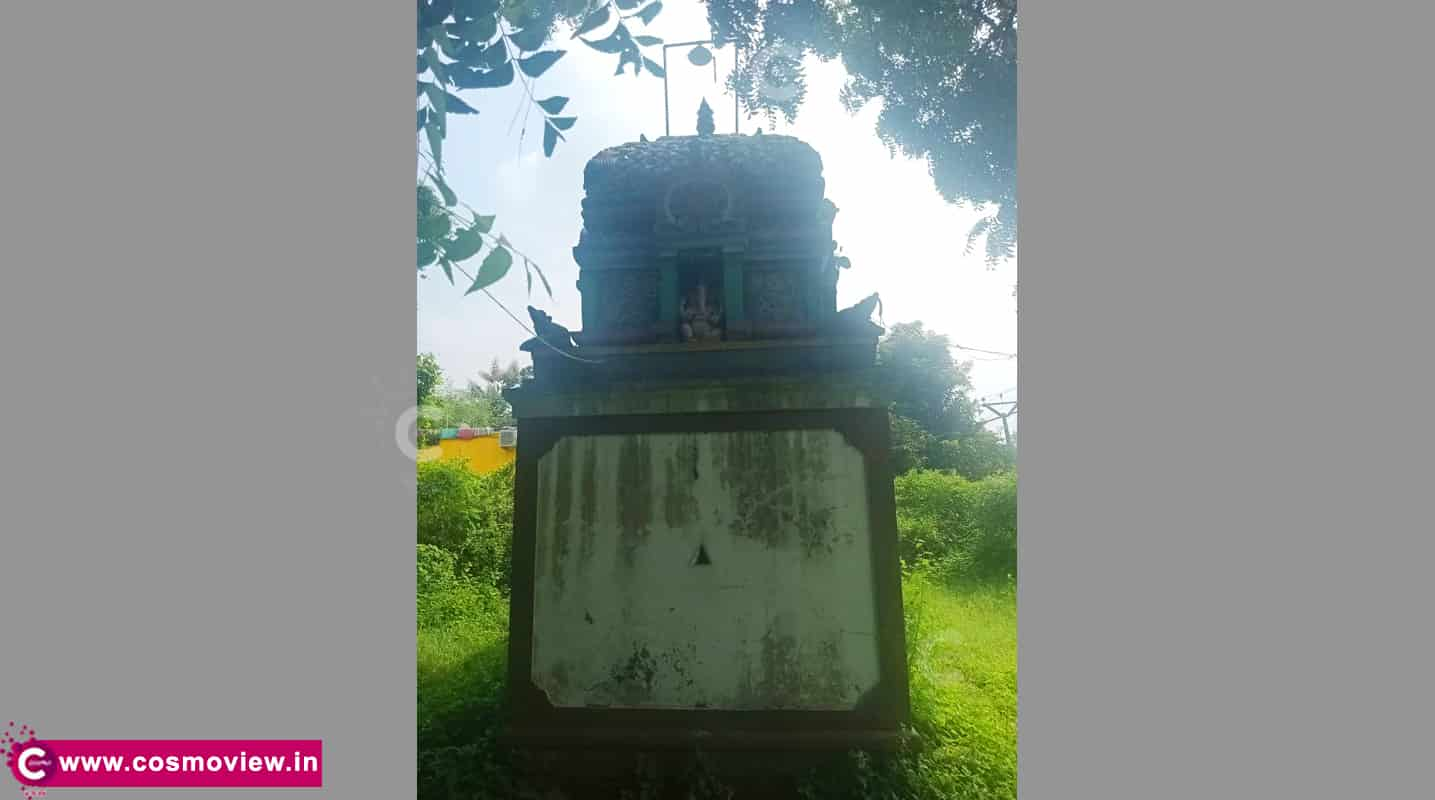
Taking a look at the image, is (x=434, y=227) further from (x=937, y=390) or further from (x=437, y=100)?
(x=937, y=390)

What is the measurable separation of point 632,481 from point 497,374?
613 inches

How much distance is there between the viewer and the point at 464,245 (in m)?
2.23

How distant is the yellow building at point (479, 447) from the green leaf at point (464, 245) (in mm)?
15225

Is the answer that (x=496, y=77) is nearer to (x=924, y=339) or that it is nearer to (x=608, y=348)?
(x=608, y=348)

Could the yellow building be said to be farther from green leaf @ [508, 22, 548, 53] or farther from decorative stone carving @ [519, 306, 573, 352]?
green leaf @ [508, 22, 548, 53]

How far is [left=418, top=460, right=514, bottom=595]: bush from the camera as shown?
14609mm

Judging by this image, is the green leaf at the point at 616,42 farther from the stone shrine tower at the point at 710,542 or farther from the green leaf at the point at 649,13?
the stone shrine tower at the point at 710,542

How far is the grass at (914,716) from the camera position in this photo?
5.01m

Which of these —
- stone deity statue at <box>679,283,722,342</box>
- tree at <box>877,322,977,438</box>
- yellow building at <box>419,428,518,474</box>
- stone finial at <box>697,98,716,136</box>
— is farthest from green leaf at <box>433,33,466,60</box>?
tree at <box>877,322,977,438</box>

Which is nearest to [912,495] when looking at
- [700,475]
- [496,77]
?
[700,475]

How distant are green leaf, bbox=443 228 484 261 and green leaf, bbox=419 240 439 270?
3.4 inches
